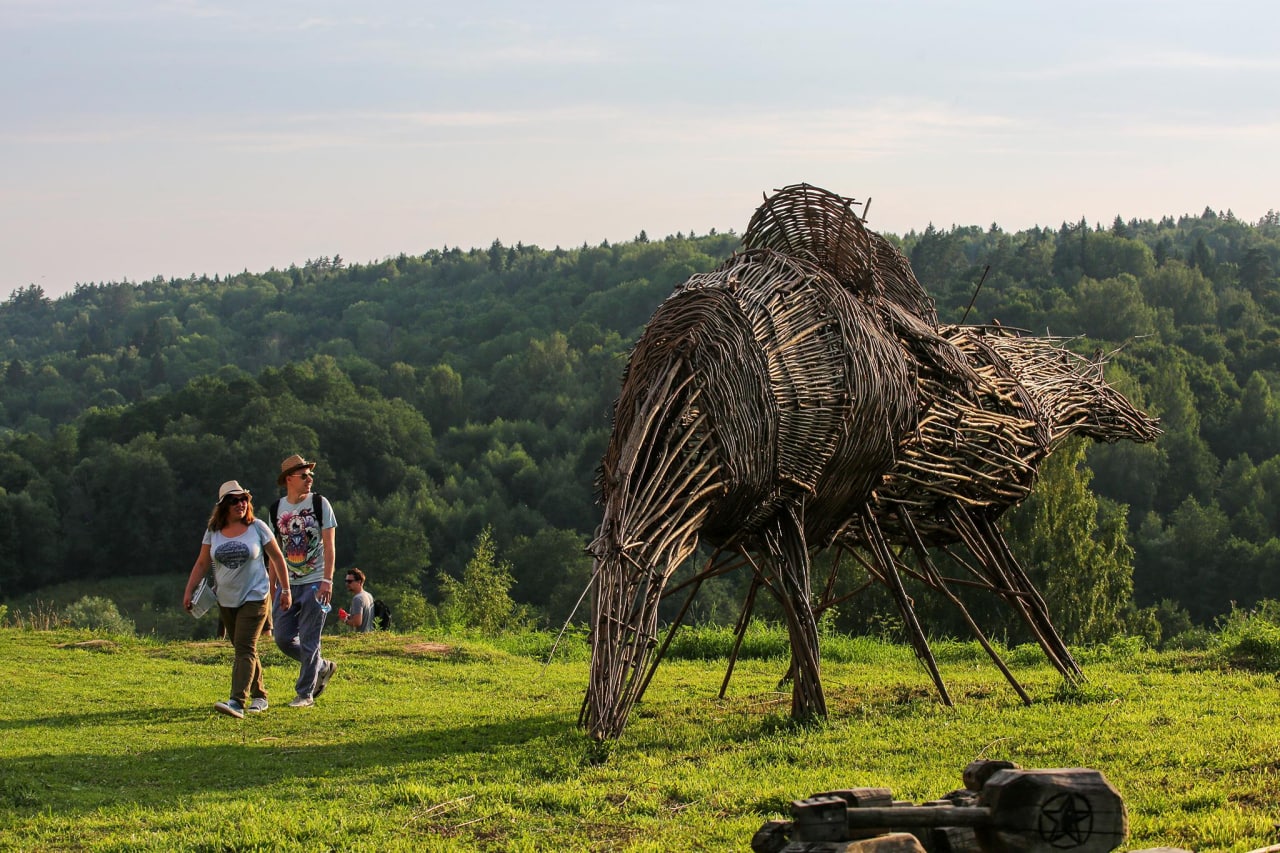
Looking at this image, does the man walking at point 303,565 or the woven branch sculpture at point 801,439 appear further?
the man walking at point 303,565

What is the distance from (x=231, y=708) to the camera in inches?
459

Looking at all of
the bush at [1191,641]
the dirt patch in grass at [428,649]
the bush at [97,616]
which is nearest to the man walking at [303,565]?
the dirt patch in grass at [428,649]

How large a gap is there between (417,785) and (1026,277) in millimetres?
84560

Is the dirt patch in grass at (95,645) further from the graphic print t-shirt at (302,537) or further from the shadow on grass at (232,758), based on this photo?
the graphic print t-shirt at (302,537)

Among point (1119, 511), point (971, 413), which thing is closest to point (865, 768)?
point (971, 413)

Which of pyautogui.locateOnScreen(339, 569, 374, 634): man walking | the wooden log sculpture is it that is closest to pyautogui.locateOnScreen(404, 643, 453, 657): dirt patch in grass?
pyautogui.locateOnScreen(339, 569, 374, 634): man walking

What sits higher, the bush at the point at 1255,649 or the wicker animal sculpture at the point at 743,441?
the wicker animal sculpture at the point at 743,441

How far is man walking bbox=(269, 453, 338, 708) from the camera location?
11992mm

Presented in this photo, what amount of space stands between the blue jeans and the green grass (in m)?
0.35

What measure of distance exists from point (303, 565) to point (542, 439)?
252ft

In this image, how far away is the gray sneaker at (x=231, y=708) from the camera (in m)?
11.6

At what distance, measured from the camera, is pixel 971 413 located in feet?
38.4

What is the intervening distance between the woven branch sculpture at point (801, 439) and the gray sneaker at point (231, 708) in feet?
10.7

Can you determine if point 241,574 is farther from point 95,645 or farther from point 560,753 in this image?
point 95,645
